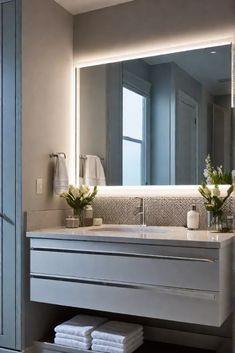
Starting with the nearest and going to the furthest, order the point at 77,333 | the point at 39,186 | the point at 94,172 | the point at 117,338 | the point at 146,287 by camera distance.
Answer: the point at 146,287
the point at 117,338
the point at 77,333
the point at 39,186
the point at 94,172

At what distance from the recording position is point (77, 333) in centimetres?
252

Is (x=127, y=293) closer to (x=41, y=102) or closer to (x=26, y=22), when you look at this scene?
(x=41, y=102)

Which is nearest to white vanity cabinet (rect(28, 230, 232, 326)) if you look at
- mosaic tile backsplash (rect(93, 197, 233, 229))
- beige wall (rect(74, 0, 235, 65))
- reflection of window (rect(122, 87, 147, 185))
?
mosaic tile backsplash (rect(93, 197, 233, 229))

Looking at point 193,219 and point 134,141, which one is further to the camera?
point 134,141

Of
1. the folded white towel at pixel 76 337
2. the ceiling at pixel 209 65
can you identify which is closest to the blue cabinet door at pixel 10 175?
the folded white towel at pixel 76 337

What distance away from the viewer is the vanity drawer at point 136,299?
2.07m

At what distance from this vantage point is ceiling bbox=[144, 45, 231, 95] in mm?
2707

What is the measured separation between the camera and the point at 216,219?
2586 millimetres

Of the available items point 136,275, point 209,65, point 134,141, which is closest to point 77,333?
point 136,275

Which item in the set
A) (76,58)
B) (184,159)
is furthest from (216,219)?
(76,58)

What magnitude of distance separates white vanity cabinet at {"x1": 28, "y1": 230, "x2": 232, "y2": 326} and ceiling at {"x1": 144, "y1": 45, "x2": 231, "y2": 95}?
107 cm

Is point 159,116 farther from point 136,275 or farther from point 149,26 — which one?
point 136,275

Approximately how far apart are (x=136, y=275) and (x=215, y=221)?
0.68m

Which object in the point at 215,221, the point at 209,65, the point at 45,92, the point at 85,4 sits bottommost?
the point at 215,221
